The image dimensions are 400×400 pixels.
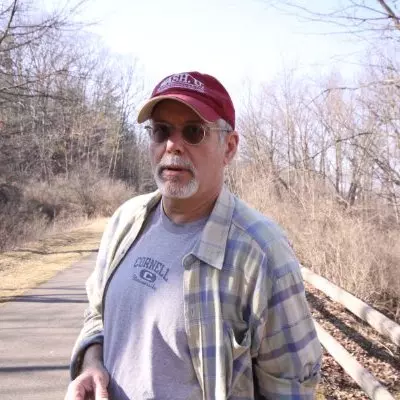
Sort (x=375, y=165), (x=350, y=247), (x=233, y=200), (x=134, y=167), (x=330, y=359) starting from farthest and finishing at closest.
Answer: (x=134, y=167)
(x=375, y=165)
(x=350, y=247)
(x=330, y=359)
(x=233, y=200)

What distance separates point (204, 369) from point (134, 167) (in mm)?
49032

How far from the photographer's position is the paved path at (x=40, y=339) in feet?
13.8

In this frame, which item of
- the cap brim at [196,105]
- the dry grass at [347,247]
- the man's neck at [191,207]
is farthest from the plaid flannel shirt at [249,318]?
the dry grass at [347,247]

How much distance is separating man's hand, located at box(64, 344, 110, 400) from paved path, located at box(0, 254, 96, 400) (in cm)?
262

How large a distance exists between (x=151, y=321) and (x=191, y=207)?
1.42 feet

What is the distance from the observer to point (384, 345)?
252 inches

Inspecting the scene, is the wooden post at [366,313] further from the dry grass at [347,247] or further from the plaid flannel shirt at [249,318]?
the plaid flannel shirt at [249,318]

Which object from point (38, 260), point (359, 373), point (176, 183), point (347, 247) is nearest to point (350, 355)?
point (359, 373)

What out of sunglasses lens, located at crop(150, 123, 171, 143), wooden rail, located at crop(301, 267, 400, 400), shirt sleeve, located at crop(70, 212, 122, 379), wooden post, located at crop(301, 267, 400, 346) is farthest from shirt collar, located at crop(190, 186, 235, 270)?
wooden post, located at crop(301, 267, 400, 346)

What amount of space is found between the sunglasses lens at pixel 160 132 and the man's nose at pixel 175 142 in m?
0.02

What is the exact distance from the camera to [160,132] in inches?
70.4

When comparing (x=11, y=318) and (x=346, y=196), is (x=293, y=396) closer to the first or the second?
(x=11, y=318)

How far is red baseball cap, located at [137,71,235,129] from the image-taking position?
166 centimetres

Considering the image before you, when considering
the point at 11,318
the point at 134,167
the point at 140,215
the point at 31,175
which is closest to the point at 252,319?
the point at 140,215
